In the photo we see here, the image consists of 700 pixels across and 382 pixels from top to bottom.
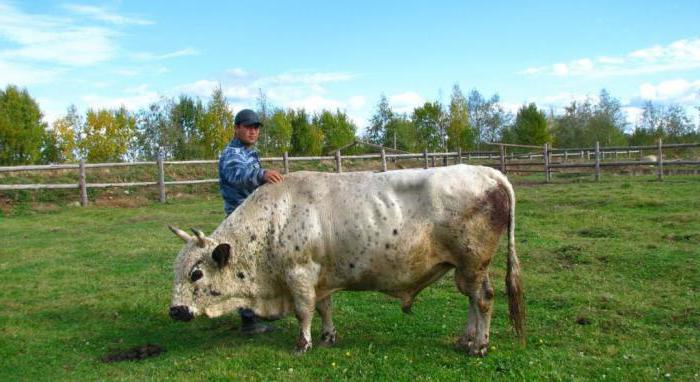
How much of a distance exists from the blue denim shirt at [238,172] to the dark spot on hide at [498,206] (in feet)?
7.69

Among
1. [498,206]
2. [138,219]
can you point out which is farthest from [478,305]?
[138,219]

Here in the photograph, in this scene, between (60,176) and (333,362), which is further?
(60,176)

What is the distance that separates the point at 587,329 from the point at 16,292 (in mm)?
7794

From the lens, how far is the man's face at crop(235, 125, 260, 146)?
20.8 feet

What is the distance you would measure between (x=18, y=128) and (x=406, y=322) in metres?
33.9

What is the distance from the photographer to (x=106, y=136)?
125 ft

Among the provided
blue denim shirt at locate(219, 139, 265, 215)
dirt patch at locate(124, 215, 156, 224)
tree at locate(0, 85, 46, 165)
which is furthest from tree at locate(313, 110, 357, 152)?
blue denim shirt at locate(219, 139, 265, 215)

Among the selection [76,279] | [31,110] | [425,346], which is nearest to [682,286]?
[425,346]

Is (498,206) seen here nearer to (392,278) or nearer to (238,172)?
(392,278)

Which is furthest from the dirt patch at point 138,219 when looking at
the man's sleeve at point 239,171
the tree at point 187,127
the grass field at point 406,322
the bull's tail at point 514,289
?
the tree at point 187,127

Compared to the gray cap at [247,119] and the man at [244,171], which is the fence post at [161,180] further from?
the gray cap at [247,119]

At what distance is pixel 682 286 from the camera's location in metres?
7.36

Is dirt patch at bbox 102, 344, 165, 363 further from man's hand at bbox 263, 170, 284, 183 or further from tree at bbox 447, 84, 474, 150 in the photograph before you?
tree at bbox 447, 84, 474, 150

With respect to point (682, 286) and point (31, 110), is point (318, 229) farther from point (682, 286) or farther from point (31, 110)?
point (31, 110)
